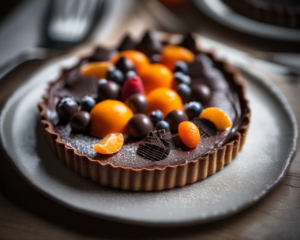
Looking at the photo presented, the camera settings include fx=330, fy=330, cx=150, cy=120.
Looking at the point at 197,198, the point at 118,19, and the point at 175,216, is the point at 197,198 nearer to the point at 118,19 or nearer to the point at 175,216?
the point at 175,216

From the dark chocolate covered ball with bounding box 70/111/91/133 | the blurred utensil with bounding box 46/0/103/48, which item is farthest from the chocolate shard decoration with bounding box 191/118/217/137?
the blurred utensil with bounding box 46/0/103/48

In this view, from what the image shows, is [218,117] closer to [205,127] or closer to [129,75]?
[205,127]

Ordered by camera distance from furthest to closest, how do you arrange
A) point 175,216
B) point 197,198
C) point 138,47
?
point 138,47 → point 197,198 → point 175,216

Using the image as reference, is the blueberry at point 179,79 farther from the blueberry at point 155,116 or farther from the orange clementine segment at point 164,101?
the blueberry at point 155,116

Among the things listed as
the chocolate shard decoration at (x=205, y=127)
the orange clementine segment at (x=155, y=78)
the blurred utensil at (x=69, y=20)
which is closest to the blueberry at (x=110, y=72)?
the orange clementine segment at (x=155, y=78)

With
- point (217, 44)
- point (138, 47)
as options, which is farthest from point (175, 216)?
point (217, 44)

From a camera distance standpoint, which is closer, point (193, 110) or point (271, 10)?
point (193, 110)

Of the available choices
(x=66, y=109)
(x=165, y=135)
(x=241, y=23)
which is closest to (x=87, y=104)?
(x=66, y=109)
